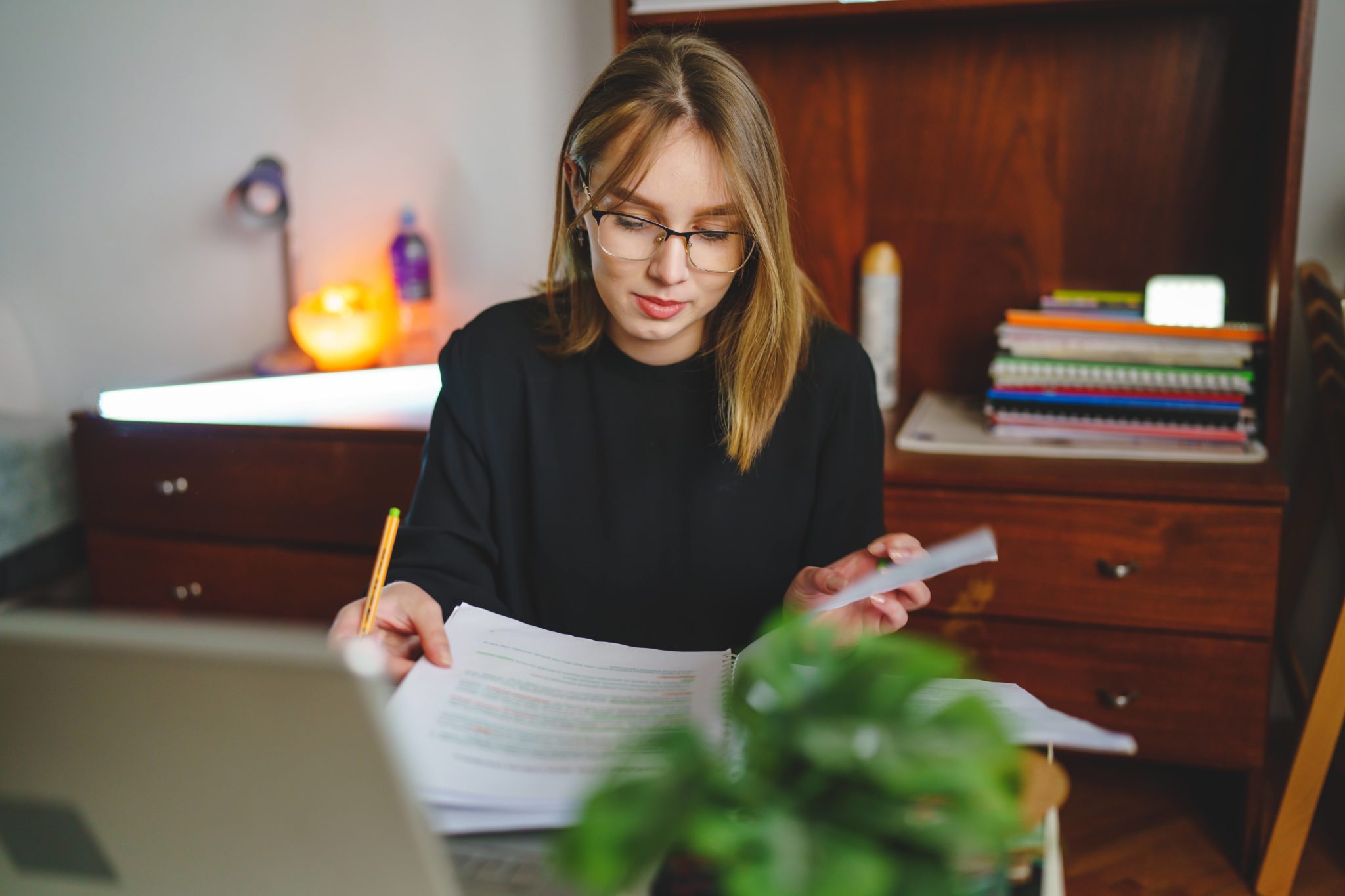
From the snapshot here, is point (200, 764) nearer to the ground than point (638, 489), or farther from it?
farther from it

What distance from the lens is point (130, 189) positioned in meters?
2.24

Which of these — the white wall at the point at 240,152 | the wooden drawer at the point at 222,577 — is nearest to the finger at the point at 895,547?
the wooden drawer at the point at 222,577

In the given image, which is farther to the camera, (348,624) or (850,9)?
(850,9)

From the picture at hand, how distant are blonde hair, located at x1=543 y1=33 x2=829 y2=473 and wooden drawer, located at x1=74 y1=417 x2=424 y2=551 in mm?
593

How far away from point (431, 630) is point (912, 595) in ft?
1.32

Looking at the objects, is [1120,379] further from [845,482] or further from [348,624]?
[348,624]

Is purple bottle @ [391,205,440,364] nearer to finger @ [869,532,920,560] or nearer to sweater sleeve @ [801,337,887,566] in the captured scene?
sweater sleeve @ [801,337,887,566]

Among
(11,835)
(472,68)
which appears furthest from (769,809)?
(472,68)

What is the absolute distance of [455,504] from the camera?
1150mm

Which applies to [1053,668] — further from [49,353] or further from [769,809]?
[49,353]

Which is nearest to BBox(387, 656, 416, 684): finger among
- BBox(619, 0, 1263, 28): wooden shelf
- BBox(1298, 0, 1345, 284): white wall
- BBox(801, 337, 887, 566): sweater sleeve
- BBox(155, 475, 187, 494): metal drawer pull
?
BBox(801, 337, 887, 566): sweater sleeve

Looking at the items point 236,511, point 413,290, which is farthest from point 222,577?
point 413,290

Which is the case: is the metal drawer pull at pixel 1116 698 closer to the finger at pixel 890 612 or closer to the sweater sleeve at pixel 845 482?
the sweater sleeve at pixel 845 482

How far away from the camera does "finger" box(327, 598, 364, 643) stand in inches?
32.8
